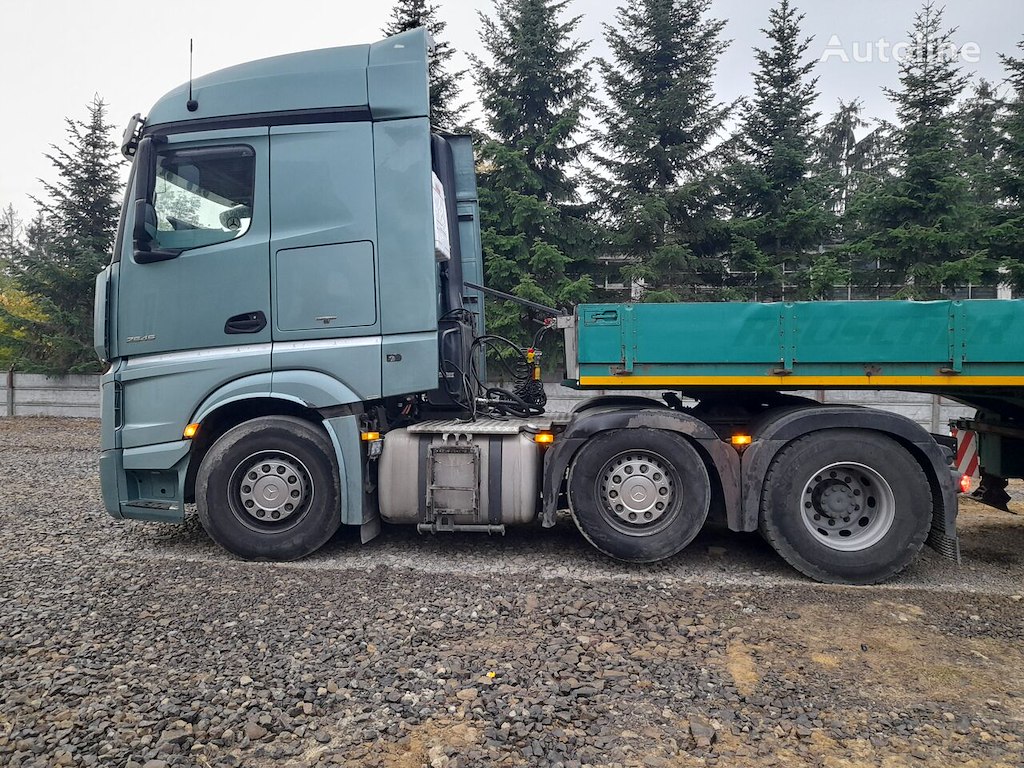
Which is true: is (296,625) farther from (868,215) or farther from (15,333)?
(15,333)

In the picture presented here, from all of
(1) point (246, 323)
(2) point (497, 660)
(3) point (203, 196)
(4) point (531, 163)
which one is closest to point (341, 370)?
(1) point (246, 323)

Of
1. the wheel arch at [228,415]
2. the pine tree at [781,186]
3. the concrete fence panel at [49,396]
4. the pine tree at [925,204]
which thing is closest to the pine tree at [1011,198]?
the pine tree at [925,204]

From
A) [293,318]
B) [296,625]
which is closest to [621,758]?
[296,625]

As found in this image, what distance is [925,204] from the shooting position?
1359cm

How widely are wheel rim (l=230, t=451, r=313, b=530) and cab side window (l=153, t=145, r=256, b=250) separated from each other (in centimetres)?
174

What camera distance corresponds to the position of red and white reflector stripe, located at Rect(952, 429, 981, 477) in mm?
4934

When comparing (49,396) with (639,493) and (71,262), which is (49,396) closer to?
(71,262)

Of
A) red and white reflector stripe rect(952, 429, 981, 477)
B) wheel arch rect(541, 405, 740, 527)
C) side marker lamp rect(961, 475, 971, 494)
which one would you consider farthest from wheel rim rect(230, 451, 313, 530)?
red and white reflector stripe rect(952, 429, 981, 477)

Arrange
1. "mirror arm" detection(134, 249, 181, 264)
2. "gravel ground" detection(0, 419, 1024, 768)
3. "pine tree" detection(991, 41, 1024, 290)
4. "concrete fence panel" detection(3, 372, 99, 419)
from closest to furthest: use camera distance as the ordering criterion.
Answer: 1. "gravel ground" detection(0, 419, 1024, 768)
2. "mirror arm" detection(134, 249, 181, 264)
3. "pine tree" detection(991, 41, 1024, 290)
4. "concrete fence panel" detection(3, 372, 99, 419)

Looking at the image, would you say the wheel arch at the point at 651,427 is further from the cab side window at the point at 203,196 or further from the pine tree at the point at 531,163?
the pine tree at the point at 531,163

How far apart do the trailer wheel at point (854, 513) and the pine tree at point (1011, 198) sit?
1149 centimetres

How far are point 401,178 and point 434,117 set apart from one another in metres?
11.5

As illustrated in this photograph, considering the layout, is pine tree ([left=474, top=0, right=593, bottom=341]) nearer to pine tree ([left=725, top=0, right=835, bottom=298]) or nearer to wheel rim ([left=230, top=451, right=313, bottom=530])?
pine tree ([left=725, top=0, right=835, bottom=298])

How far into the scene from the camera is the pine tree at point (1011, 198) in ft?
42.3
